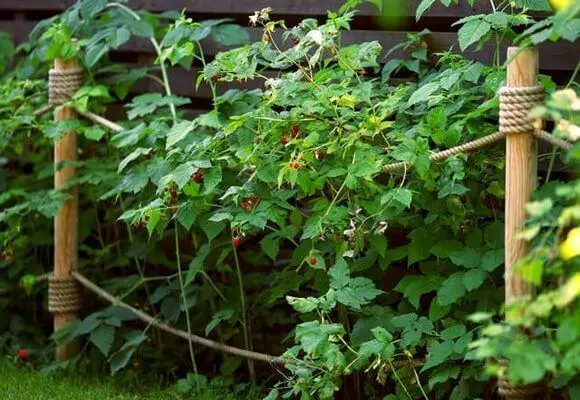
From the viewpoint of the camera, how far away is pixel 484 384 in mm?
3498

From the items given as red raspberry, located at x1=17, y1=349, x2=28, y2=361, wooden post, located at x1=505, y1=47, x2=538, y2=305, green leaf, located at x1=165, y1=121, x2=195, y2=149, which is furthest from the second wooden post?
red raspberry, located at x1=17, y1=349, x2=28, y2=361

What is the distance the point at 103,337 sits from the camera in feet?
14.2

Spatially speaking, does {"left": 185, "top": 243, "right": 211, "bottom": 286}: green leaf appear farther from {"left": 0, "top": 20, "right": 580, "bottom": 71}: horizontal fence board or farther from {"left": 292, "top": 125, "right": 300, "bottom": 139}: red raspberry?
{"left": 0, "top": 20, "right": 580, "bottom": 71}: horizontal fence board

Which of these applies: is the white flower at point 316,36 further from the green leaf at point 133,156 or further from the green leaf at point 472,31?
the green leaf at point 133,156

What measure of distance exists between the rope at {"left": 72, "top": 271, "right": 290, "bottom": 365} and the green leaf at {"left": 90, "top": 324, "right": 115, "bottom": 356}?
12cm

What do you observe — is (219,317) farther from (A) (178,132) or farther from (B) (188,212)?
(A) (178,132)

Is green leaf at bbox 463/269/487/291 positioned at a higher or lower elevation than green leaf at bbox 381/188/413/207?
lower

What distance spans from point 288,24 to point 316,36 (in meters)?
0.98

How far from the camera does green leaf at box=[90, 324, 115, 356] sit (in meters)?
4.27

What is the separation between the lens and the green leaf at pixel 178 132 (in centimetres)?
385

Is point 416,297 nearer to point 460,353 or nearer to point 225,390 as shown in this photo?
point 460,353

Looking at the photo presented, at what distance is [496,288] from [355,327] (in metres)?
0.48

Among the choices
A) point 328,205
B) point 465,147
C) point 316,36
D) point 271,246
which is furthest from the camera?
point 271,246

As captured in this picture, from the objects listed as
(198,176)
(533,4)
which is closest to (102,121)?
(198,176)
